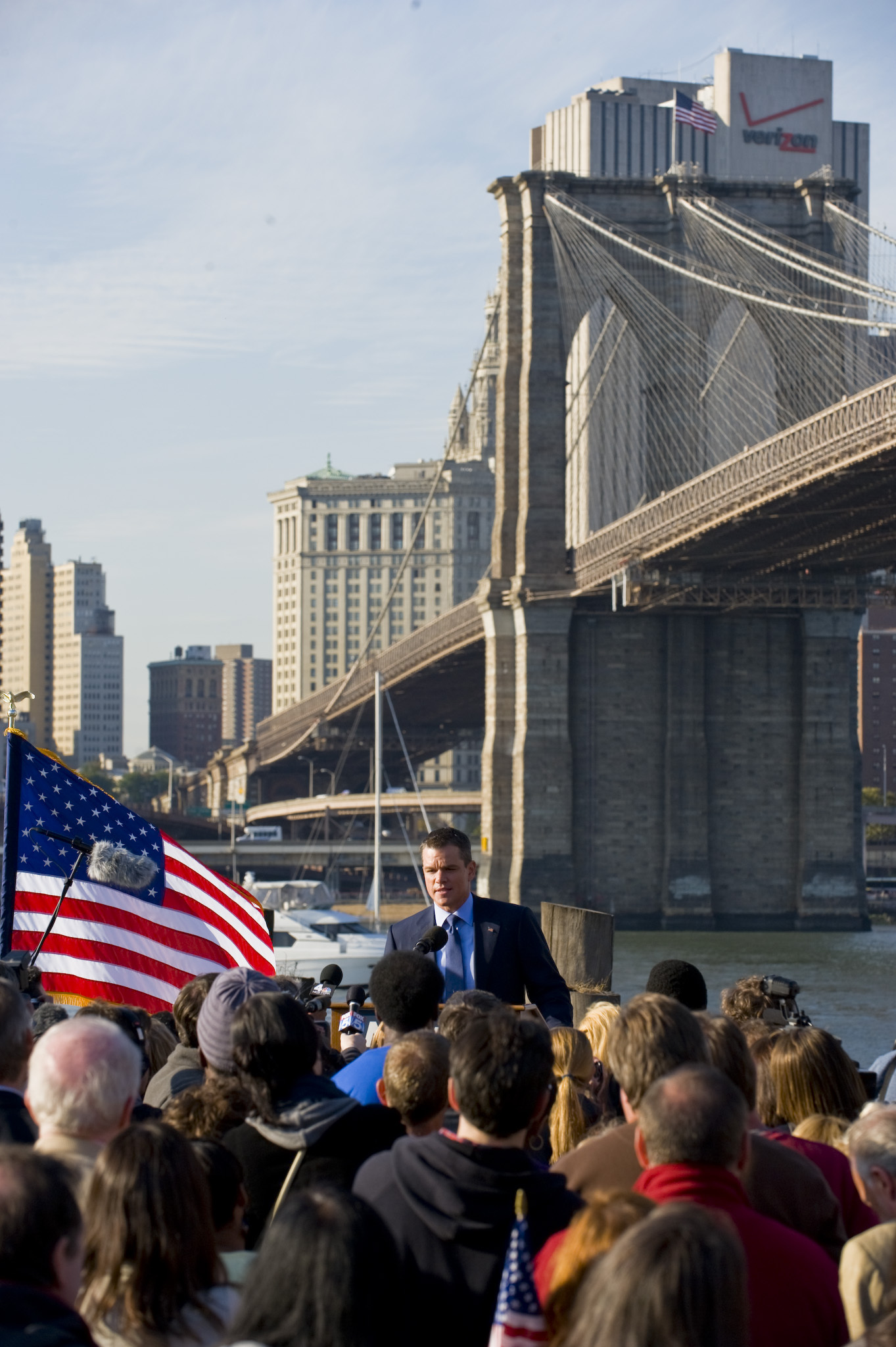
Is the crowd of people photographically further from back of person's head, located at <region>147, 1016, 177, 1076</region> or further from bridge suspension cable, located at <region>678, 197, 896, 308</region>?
bridge suspension cable, located at <region>678, 197, 896, 308</region>

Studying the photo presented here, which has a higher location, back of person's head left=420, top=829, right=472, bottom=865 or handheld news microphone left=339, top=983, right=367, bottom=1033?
back of person's head left=420, top=829, right=472, bottom=865

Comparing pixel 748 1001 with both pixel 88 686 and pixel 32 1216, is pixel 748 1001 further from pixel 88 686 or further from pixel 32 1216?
pixel 88 686

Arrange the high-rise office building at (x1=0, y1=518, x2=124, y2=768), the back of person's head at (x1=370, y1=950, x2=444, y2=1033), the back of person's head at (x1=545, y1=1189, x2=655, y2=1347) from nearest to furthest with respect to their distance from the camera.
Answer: the back of person's head at (x1=545, y1=1189, x2=655, y2=1347), the back of person's head at (x1=370, y1=950, x2=444, y2=1033), the high-rise office building at (x1=0, y1=518, x2=124, y2=768)

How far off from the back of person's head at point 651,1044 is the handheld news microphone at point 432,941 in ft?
6.14

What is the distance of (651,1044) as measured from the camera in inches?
148

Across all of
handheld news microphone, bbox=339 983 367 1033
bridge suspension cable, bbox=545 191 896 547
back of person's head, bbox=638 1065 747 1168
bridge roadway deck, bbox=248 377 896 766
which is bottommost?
handheld news microphone, bbox=339 983 367 1033

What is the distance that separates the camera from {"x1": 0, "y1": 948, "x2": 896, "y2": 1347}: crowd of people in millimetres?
2664

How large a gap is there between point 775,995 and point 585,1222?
338 cm

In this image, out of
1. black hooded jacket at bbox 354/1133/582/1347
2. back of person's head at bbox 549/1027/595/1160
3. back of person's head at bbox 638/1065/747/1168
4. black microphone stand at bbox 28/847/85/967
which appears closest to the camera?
back of person's head at bbox 638/1065/747/1168

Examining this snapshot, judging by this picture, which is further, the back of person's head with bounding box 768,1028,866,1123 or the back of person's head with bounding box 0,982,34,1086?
the back of person's head with bounding box 768,1028,866,1123

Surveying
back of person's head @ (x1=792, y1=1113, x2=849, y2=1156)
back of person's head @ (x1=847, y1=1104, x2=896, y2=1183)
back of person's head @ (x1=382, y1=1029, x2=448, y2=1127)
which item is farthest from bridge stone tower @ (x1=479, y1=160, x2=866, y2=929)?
back of person's head @ (x1=847, y1=1104, x2=896, y2=1183)

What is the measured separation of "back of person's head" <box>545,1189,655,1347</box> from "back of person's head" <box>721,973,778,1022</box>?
3194 mm

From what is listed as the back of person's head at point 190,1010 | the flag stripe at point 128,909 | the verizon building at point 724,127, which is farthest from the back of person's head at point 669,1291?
the verizon building at point 724,127

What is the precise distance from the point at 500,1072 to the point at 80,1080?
85 cm
